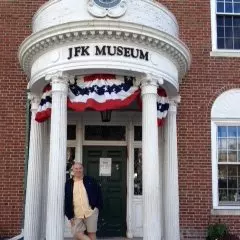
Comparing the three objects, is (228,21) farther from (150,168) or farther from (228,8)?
(150,168)

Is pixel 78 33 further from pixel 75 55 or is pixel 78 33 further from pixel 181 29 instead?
pixel 181 29

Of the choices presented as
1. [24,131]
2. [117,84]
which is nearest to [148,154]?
[117,84]

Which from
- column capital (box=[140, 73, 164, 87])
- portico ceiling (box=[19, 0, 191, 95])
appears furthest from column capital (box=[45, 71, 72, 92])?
column capital (box=[140, 73, 164, 87])

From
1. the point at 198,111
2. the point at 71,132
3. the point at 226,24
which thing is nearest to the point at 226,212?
the point at 198,111

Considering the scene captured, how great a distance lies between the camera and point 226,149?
13445 mm

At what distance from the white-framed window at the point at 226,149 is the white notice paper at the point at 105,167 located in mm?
2947

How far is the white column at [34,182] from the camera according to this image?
11.6 meters

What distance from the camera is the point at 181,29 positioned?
1402 centimetres

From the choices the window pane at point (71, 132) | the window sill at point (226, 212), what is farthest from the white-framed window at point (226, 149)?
the window pane at point (71, 132)

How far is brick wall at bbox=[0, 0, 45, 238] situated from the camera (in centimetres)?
1287

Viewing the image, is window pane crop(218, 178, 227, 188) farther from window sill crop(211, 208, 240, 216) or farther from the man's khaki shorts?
the man's khaki shorts

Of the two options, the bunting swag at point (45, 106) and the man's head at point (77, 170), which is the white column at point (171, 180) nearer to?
the bunting swag at point (45, 106)

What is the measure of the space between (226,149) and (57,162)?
548cm

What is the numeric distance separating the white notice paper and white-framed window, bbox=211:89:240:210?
9.67ft
